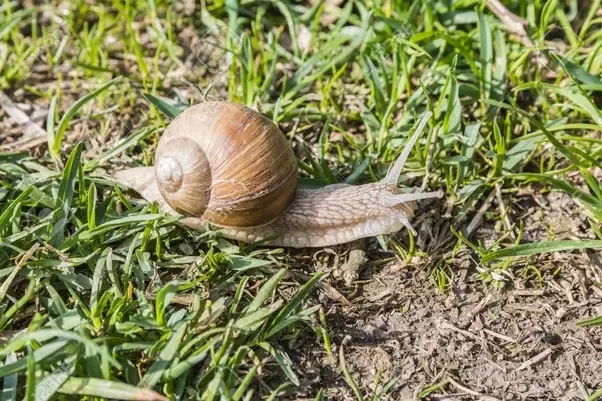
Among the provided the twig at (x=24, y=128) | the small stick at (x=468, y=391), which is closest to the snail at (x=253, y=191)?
the small stick at (x=468, y=391)

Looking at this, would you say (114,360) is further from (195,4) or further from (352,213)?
(195,4)

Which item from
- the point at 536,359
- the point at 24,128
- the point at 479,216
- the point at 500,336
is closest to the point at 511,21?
the point at 479,216

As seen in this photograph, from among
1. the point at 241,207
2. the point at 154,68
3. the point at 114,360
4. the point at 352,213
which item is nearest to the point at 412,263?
the point at 352,213

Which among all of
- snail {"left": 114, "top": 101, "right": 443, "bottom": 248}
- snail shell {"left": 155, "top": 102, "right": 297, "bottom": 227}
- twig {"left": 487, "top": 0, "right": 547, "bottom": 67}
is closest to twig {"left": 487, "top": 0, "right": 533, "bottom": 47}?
twig {"left": 487, "top": 0, "right": 547, "bottom": 67}

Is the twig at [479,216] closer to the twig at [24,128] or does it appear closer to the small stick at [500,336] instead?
the small stick at [500,336]

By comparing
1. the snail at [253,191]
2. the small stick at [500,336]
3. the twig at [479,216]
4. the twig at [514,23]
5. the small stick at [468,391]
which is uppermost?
the twig at [514,23]

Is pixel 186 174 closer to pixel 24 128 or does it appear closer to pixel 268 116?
pixel 268 116

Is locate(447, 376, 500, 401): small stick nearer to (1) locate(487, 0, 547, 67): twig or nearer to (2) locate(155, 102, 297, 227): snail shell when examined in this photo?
(2) locate(155, 102, 297, 227): snail shell
